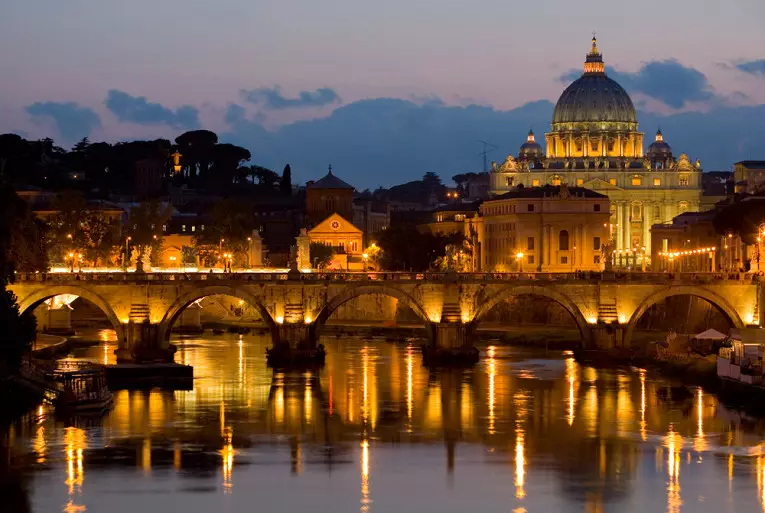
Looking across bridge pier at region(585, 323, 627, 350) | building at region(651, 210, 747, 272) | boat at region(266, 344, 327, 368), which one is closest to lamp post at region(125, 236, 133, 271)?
boat at region(266, 344, 327, 368)

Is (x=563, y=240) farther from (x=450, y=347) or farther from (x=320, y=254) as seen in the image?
(x=450, y=347)

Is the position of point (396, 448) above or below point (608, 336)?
below

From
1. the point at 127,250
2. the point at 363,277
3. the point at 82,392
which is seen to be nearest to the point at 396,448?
the point at 82,392

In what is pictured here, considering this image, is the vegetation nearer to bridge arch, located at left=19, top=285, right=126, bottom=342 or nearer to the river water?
bridge arch, located at left=19, top=285, right=126, bottom=342

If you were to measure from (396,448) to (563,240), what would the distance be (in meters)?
98.5

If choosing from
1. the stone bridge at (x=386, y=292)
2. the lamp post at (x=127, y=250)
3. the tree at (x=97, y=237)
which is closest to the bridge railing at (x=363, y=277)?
the stone bridge at (x=386, y=292)

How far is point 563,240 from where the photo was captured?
162m

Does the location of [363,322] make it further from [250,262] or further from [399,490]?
[399,490]

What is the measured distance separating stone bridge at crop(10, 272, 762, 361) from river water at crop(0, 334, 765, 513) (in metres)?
6.02

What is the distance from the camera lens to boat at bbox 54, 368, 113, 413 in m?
71.6

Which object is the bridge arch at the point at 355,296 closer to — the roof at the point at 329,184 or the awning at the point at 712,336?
the awning at the point at 712,336

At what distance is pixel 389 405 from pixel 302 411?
4.26 metres

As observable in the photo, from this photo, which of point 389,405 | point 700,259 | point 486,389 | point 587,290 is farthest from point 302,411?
point 700,259

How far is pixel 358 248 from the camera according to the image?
17412 cm
